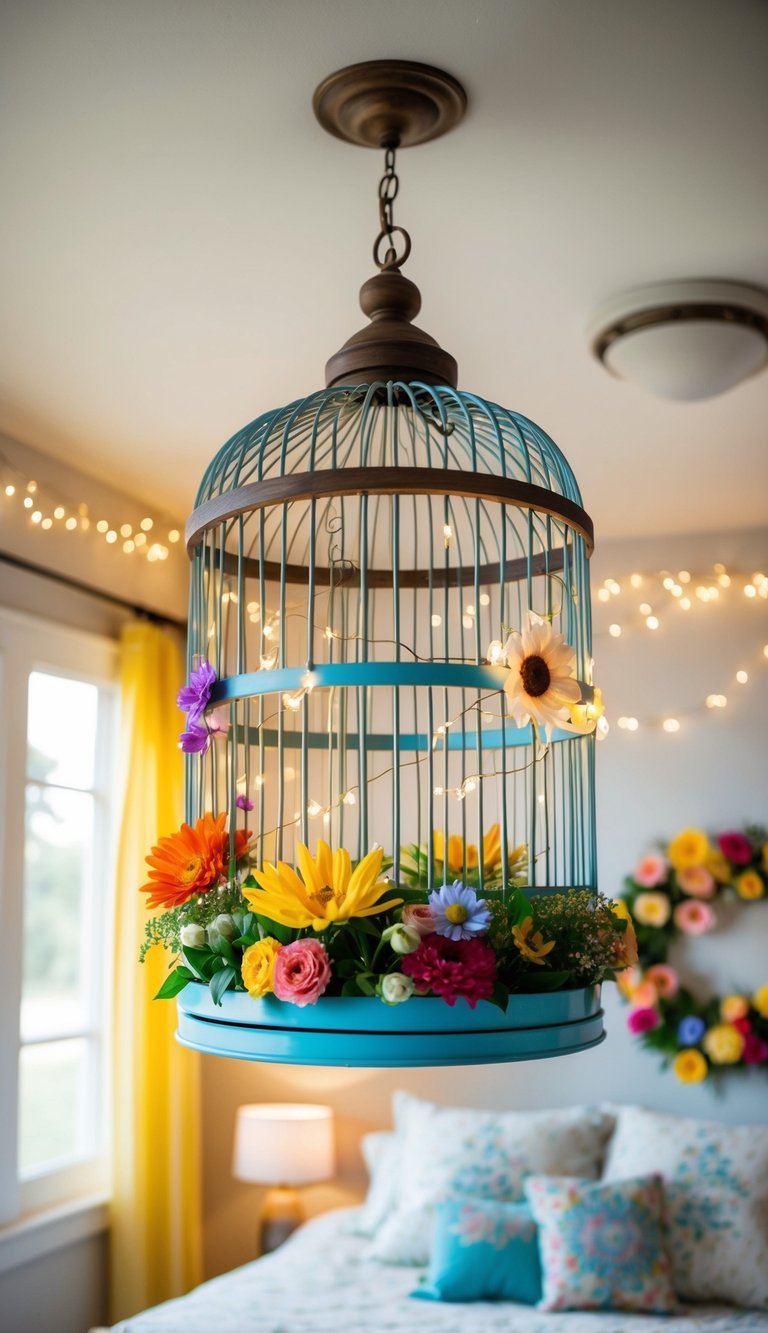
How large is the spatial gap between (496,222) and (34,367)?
3.79ft

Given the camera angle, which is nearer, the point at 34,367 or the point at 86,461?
the point at 34,367

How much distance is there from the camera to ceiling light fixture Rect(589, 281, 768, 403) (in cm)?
244

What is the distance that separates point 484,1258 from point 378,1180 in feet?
2.31

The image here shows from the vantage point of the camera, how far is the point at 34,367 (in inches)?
109

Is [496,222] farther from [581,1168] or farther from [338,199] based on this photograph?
[581,1168]

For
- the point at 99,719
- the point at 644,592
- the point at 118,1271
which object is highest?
the point at 644,592

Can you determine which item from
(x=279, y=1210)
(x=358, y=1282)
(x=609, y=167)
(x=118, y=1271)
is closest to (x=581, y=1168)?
(x=358, y=1282)

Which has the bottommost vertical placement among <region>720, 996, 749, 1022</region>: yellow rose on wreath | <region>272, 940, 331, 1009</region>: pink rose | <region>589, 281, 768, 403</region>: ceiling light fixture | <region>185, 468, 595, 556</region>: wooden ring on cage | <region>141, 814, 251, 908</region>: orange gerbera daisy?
<region>720, 996, 749, 1022</region>: yellow rose on wreath

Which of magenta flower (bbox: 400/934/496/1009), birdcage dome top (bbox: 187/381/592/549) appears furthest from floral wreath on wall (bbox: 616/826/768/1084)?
magenta flower (bbox: 400/934/496/1009)

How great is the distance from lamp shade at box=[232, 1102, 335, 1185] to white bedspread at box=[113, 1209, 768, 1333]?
46 cm

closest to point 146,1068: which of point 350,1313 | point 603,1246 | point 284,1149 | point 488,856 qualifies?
point 284,1149

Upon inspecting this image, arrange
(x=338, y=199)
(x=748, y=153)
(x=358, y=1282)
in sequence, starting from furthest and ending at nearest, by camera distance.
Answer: (x=358, y=1282)
(x=338, y=199)
(x=748, y=153)

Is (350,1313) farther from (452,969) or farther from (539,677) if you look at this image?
(539,677)

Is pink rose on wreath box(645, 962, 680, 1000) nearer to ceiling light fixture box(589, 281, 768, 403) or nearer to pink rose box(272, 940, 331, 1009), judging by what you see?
ceiling light fixture box(589, 281, 768, 403)
